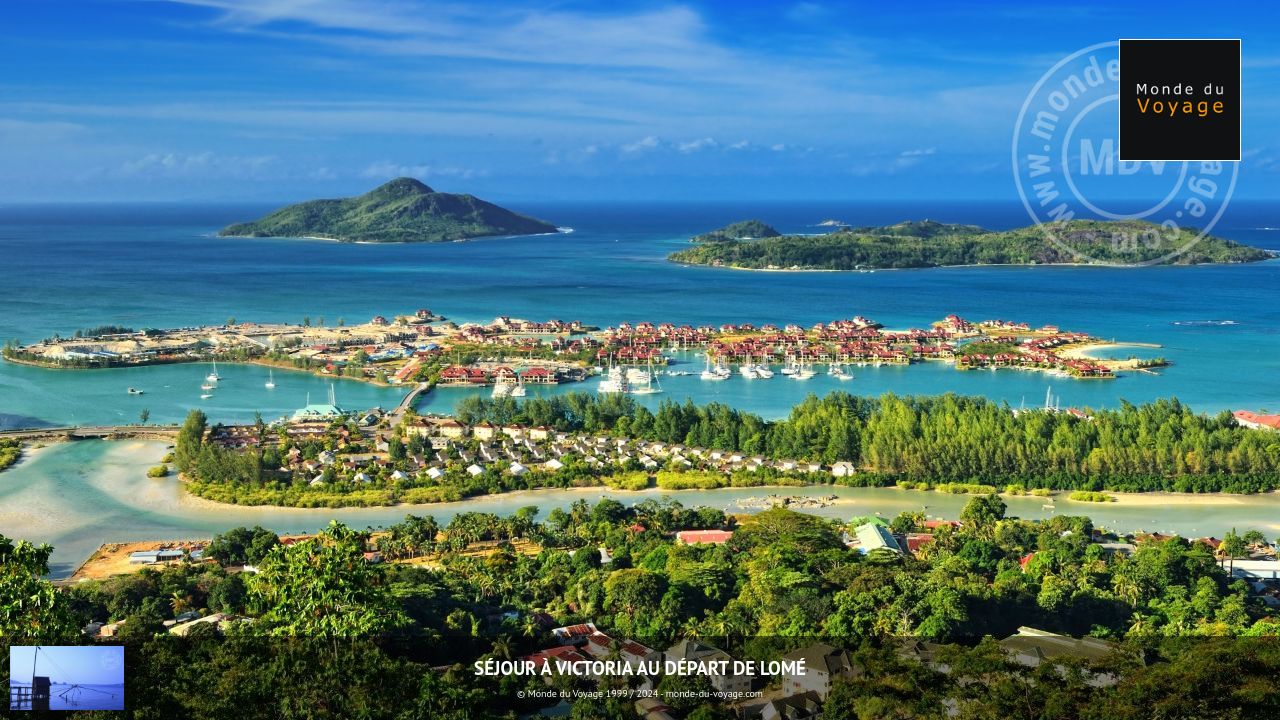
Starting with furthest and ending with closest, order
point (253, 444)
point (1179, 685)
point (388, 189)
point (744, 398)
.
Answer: point (388, 189) → point (744, 398) → point (253, 444) → point (1179, 685)

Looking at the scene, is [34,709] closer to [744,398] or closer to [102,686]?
[102,686]

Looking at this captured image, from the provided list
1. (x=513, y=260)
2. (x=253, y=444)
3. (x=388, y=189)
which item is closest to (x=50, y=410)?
(x=253, y=444)

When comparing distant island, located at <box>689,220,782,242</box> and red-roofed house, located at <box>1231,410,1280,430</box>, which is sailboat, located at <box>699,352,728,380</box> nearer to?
red-roofed house, located at <box>1231,410,1280,430</box>

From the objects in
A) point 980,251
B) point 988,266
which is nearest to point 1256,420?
point 988,266

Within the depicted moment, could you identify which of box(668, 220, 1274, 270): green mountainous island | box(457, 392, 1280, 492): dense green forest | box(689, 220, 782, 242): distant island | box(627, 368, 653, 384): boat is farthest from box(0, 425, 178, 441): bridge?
box(689, 220, 782, 242): distant island

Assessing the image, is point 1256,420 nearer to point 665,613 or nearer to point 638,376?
point 638,376

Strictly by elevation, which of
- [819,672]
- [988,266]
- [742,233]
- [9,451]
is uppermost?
[742,233]
